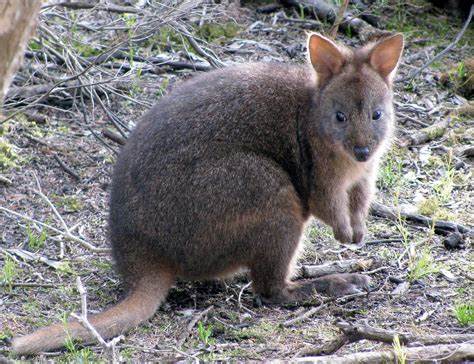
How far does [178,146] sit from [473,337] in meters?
2.15

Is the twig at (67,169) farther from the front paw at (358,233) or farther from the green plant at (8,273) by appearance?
the front paw at (358,233)

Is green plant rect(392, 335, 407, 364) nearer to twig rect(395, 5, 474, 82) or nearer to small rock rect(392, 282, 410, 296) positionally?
small rock rect(392, 282, 410, 296)

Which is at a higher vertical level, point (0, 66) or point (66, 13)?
point (0, 66)

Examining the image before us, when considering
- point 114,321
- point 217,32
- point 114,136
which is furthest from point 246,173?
point 217,32

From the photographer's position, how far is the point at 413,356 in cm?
436

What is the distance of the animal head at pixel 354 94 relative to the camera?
5.90m

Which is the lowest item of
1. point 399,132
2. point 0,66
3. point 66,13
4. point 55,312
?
point 399,132

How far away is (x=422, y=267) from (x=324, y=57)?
1.58 meters

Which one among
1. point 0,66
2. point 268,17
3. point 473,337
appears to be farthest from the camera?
point 268,17

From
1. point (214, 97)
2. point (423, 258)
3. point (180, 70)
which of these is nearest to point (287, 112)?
point (214, 97)

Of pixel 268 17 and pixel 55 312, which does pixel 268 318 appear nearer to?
pixel 55 312

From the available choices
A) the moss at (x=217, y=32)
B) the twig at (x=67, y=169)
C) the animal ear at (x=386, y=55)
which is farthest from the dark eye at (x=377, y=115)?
the moss at (x=217, y=32)

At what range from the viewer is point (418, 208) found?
7000 millimetres

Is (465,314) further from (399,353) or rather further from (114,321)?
(114,321)
